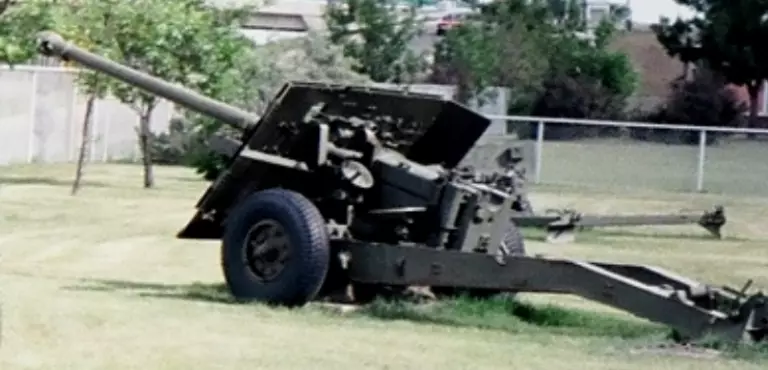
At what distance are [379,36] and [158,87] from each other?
109 feet

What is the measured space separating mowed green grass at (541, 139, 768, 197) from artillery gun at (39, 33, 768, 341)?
81.0ft

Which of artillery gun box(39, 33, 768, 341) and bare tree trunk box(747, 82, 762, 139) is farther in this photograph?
bare tree trunk box(747, 82, 762, 139)

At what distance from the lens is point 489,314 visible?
595 inches

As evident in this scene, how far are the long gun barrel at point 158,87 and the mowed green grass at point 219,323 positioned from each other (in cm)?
135

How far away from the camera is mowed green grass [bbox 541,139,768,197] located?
40.3 metres

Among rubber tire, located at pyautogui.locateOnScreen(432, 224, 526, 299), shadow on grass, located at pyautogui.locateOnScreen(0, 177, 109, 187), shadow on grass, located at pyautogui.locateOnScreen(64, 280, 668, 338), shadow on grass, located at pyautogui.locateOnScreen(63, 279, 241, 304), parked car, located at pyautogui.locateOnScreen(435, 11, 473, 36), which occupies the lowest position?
shadow on grass, located at pyautogui.locateOnScreen(0, 177, 109, 187)

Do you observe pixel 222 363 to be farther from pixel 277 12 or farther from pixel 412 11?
pixel 277 12

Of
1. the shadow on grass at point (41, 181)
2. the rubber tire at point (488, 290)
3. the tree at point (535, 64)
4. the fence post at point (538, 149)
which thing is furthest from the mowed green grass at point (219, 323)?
the tree at point (535, 64)

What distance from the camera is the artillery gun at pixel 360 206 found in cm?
1466

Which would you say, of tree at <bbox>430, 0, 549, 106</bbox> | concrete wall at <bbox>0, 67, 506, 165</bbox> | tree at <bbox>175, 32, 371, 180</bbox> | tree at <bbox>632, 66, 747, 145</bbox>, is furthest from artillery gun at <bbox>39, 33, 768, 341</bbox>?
tree at <bbox>632, 66, 747, 145</bbox>

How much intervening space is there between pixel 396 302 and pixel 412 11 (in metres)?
37.7

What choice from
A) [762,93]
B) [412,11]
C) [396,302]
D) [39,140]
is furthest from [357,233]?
[762,93]

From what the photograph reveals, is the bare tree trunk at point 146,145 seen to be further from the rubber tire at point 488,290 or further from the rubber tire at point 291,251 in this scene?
the rubber tire at point 291,251

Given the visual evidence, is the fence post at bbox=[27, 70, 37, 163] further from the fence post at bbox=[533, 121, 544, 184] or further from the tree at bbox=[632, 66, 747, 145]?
the tree at bbox=[632, 66, 747, 145]
